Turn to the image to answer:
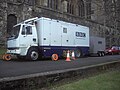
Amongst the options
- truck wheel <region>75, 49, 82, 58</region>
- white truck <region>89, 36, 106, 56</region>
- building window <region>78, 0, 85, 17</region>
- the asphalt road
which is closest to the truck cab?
the asphalt road

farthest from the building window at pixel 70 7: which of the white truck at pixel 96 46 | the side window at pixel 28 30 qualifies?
the side window at pixel 28 30

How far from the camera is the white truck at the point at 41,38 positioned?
1711 centimetres

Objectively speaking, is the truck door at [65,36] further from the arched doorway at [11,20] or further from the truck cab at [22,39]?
the arched doorway at [11,20]

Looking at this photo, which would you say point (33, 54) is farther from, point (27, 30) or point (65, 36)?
point (65, 36)

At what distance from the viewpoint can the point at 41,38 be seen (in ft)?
59.3

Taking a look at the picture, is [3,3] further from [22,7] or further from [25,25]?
[25,25]

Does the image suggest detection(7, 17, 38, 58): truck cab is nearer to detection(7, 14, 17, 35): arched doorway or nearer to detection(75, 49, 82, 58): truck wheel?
detection(75, 49, 82, 58): truck wheel

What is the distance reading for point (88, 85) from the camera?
822 cm

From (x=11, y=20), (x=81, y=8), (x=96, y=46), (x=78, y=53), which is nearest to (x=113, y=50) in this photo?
(x=96, y=46)

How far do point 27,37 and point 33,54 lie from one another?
148 centimetres

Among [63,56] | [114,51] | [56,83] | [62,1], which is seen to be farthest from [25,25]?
[62,1]

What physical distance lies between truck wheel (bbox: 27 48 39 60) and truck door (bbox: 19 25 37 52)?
1.55 ft

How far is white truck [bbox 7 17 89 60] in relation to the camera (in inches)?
674

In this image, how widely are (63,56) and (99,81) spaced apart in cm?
1130
